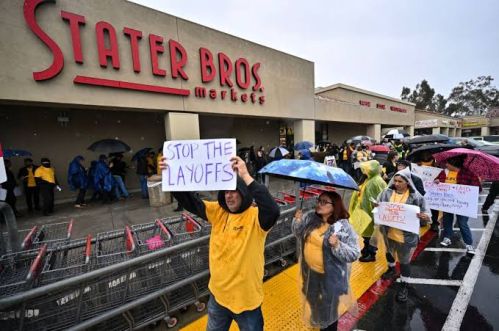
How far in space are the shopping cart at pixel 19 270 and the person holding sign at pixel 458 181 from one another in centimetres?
584

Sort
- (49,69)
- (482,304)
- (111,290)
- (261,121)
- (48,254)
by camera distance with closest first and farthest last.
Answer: (111,290) < (48,254) < (482,304) < (49,69) < (261,121)

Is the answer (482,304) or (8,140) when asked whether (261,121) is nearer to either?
(8,140)

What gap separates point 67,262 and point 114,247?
1.67 feet

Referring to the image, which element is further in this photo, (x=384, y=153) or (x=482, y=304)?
(x=384, y=153)

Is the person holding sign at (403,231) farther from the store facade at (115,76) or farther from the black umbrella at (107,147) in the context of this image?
the black umbrella at (107,147)

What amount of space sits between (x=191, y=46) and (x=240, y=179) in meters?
8.99

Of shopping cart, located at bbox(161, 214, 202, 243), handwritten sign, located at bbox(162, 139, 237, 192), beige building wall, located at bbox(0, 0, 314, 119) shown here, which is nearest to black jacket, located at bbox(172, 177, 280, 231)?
handwritten sign, located at bbox(162, 139, 237, 192)

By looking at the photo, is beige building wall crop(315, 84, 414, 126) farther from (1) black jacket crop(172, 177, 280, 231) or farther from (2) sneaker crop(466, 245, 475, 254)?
(1) black jacket crop(172, 177, 280, 231)

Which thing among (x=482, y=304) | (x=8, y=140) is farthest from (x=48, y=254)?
(x=8, y=140)

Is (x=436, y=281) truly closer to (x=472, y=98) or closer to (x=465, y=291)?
(x=465, y=291)

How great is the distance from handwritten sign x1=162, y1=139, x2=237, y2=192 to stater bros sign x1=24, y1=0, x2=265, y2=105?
22.9 feet

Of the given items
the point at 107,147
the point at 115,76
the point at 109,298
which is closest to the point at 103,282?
the point at 109,298

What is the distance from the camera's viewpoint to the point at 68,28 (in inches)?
265

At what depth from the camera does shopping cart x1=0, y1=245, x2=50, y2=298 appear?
78.2 inches
